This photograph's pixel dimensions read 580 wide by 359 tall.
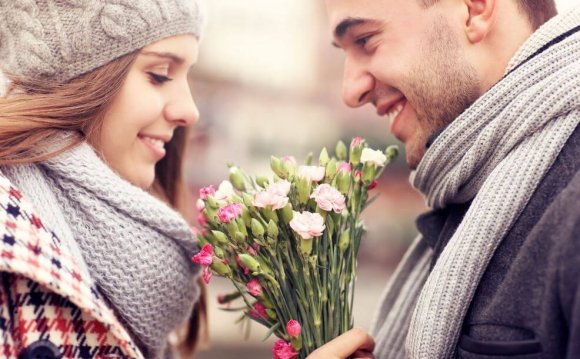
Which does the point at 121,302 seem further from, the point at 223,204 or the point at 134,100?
the point at 134,100

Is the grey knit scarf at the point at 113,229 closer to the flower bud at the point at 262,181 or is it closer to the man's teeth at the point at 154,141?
the man's teeth at the point at 154,141

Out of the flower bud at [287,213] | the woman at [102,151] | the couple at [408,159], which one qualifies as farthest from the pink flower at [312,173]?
the woman at [102,151]

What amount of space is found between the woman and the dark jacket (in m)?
0.84

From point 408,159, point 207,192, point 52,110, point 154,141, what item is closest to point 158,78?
point 154,141

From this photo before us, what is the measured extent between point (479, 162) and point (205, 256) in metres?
0.74

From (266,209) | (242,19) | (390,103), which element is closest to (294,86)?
(242,19)

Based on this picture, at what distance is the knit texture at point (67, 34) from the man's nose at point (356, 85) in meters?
0.65

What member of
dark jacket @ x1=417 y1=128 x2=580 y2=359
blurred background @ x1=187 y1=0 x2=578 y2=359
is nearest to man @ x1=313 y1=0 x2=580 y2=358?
dark jacket @ x1=417 y1=128 x2=580 y2=359

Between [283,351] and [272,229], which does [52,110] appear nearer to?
[272,229]

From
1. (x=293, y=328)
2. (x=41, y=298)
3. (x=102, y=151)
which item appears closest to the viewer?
(x=41, y=298)

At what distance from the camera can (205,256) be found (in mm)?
1586

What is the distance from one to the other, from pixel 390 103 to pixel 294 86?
6464mm

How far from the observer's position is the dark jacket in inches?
49.7

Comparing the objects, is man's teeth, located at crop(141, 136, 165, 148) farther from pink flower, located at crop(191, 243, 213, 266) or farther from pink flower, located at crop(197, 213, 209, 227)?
pink flower, located at crop(191, 243, 213, 266)
